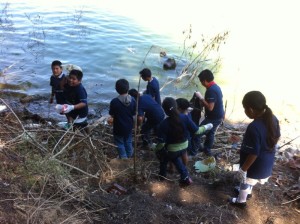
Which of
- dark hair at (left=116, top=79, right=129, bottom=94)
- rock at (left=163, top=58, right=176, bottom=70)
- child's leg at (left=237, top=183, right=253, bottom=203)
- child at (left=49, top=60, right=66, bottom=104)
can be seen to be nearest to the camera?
child's leg at (left=237, top=183, right=253, bottom=203)

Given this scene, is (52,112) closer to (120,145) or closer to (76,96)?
(76,96)

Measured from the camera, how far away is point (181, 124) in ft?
15.7

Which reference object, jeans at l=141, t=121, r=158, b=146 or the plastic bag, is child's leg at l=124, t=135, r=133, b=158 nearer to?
jeans at l=141, t=121, r=158, b=146

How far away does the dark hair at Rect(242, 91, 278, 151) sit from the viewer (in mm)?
3742

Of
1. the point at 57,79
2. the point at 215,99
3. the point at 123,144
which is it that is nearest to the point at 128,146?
the point at 123,144

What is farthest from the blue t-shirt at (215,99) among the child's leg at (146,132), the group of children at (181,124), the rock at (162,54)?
the rock at (162,54)

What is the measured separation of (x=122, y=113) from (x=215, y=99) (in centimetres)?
154

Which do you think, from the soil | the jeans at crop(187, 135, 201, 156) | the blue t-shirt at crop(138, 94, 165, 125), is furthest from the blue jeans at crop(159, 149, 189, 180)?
the jeans at crop(187, 135, 201, 156)

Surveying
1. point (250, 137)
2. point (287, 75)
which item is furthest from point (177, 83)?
point (250, 137)

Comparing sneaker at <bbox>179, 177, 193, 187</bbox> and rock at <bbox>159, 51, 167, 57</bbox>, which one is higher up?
rock at <bbox>159, 51, 167, 57</bbox>

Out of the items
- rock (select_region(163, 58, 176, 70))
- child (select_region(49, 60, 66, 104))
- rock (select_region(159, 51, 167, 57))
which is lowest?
rock (select_region(163, 58, 176, 70))

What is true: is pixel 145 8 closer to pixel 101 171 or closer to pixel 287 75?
pixel 287 75

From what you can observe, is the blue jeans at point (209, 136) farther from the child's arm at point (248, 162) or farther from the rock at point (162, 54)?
the rock at point (162, 54)

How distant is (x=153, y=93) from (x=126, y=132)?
4.07 feet
